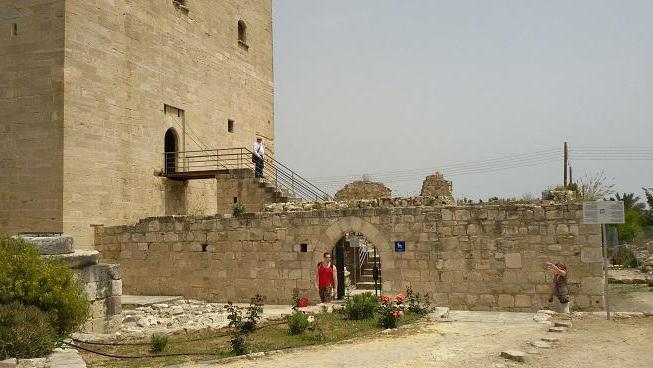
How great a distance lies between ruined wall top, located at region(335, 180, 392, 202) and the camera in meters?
21.2

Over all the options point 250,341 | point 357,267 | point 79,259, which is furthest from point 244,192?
point 250,341

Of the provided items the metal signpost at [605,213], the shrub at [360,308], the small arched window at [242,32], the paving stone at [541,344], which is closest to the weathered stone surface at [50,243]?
the shrub at [360,308]

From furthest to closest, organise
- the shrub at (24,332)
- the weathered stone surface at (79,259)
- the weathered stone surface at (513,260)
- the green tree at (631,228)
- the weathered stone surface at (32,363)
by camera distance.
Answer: the green tree at (631,228)
the weathered stone surface at (513,260)
the weathered stone surface at (79,259)
the shrub at (24,332)
the weathered stone surface at (32,363)

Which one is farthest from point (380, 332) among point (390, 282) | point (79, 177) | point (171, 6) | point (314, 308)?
point (171, 6)

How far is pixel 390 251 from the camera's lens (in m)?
13.8

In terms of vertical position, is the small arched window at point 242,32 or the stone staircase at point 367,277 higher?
the small arched window at point 242,32

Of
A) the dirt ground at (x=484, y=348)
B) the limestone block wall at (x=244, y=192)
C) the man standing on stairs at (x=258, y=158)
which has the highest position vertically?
Answer: the man standing on stairs at (x=258, y=158)

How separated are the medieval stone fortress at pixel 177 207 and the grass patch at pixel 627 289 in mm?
4825

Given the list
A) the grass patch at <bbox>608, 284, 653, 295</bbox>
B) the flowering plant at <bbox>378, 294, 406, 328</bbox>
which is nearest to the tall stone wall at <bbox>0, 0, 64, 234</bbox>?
the flowering plant at <bbox>378, 294, 406, 328</bbox>

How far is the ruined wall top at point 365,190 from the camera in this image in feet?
69.5

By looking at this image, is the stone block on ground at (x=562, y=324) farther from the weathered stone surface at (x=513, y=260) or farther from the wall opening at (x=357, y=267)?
the wall opening at (x=357, y=267)

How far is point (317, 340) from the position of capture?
898cm

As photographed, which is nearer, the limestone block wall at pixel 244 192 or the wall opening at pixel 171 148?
the limestone block wall at pixel 244 192

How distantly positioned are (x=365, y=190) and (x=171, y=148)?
6617 mm
